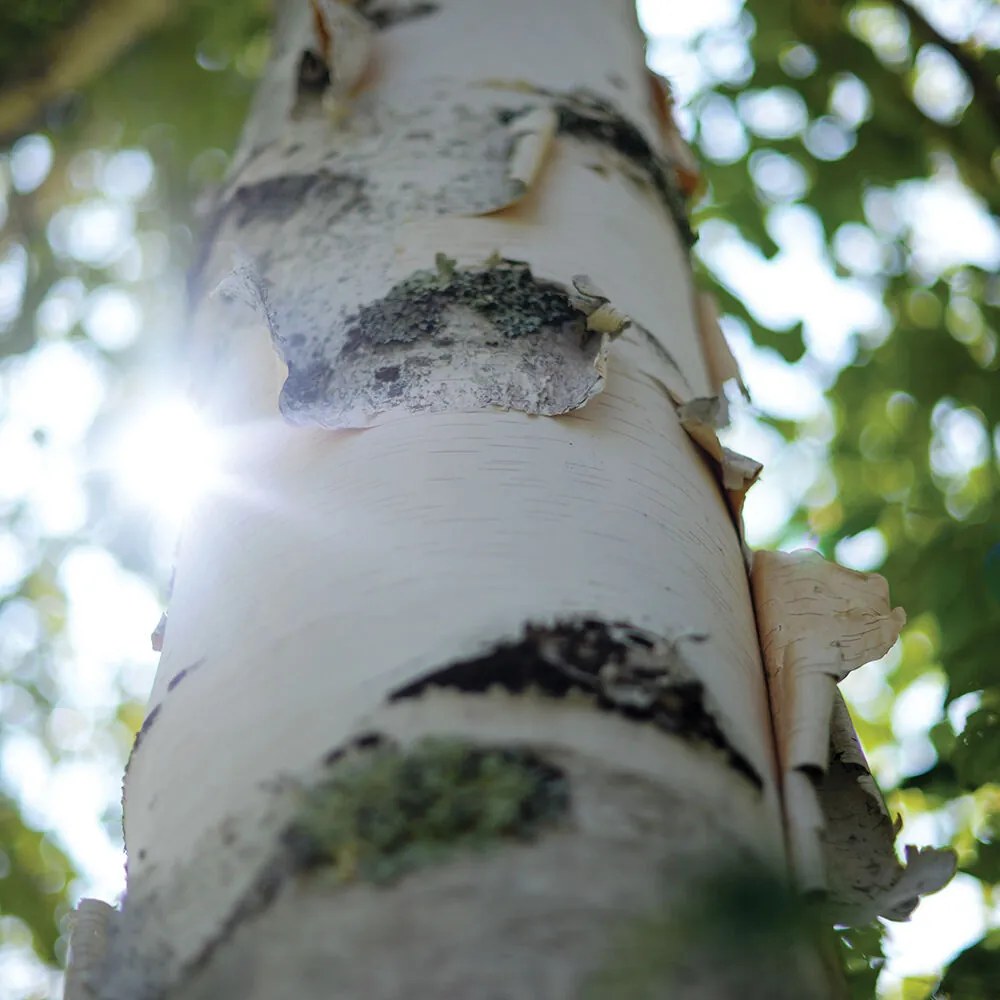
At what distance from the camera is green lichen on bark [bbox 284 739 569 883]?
0.59 meters

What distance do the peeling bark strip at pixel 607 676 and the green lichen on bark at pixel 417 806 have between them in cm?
4

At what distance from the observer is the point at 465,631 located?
0.68 meters

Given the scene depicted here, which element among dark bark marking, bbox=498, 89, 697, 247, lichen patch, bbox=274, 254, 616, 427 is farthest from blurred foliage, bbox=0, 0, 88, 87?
lichen patch, bbox=274, 254, 616, 427

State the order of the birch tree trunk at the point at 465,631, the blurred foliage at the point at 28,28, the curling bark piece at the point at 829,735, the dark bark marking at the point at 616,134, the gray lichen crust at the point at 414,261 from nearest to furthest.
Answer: the birch tree trunk at the point at 465,631
the curling bark piece at the point at 829,735
the gray lichen crust at the point at 414,261
the dark bark marking at the point at 616,134
the blurred foliage at the point at 28,28

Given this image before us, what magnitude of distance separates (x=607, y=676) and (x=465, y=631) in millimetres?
85

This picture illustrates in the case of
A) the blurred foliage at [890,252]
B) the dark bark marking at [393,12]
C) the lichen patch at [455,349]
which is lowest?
the blurred foliage at [890,252]

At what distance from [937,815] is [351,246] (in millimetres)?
1781

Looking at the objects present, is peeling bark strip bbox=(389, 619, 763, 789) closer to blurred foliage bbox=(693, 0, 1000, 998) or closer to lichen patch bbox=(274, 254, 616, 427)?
lichen patch bbox=(274, 254, 616, 427)

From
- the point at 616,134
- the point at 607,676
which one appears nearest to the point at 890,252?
the point at 616,134

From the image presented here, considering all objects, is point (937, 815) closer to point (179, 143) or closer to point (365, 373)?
point (365, 373)

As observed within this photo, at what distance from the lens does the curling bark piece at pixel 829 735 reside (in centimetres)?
76

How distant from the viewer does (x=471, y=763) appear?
62 cm

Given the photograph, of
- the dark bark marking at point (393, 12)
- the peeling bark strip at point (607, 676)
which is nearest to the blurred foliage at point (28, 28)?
the dark bark marking at point (393, 12)

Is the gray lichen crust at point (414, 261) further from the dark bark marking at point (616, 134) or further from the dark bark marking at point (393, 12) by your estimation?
the dark bark marking at point (393, 12)
